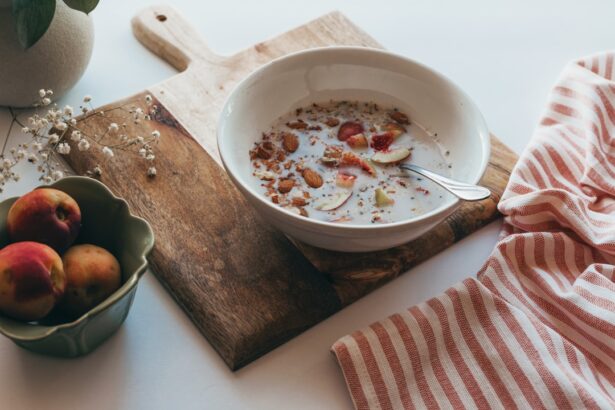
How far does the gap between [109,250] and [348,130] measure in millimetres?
354

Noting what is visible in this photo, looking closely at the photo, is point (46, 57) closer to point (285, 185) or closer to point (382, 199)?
point (285, 185)

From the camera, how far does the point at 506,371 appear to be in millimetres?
830

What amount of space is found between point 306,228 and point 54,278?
0.88 feet

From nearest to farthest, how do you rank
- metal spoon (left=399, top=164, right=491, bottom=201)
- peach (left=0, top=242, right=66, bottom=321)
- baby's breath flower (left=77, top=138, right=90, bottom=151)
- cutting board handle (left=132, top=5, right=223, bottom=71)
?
peach (left=0, top=242, right=66, bottom=321) < metal spoon (left=399, top=164, right=491, bottom=201) < baby's breath flower (left=77, top=138, right=90, bottom=151) < cutting board handle (left=132, top=5, right=223, bottom=71)

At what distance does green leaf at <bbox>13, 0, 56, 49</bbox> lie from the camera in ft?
2.99

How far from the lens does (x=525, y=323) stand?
0.86 m

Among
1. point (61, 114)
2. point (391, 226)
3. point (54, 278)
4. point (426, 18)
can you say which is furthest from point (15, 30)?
point (426, 18)

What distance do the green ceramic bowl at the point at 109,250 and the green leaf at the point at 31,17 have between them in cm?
19

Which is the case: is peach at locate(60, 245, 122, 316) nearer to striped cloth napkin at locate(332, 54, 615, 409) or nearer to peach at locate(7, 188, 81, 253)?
peach at locate(7, 188, 81, 253)

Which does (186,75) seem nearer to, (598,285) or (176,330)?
(176,330)

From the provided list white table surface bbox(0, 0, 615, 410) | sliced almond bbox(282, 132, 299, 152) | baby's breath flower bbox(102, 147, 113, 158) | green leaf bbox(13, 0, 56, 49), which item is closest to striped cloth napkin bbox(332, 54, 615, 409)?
white table surface bbox(0, 0, 615, 410)

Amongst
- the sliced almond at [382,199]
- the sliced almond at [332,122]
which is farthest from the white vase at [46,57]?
the sliced almond at [382,199]

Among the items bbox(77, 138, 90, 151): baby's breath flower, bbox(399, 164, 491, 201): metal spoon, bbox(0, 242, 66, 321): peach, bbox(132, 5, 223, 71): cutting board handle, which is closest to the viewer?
bbox(0, 242, 66, 321): peach

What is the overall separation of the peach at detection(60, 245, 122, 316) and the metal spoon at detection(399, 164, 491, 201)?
1.27ft
